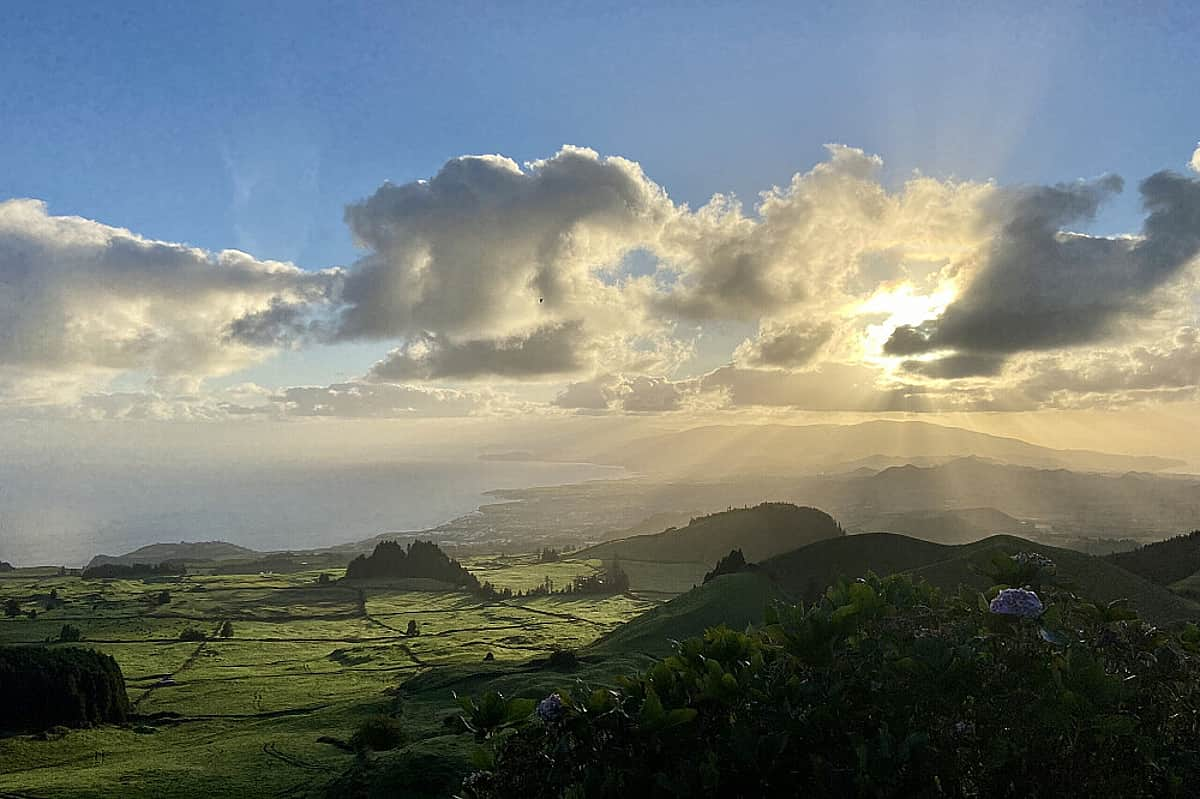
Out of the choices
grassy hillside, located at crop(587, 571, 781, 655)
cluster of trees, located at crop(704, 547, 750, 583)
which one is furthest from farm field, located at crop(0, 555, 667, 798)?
cluster of trees, located at crop(704, 547, 750, 583)

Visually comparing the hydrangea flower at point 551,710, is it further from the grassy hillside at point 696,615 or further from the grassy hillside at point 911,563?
the grassy hillside at point 911,563

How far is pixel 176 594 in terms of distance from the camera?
5330 inches

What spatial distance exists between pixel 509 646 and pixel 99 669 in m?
47.3

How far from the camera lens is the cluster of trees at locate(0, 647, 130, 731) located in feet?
168

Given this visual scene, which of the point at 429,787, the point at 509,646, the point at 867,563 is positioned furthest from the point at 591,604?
the point at 429,787

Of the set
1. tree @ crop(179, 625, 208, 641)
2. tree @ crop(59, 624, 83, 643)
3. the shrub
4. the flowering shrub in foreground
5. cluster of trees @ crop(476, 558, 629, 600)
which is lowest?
cluster of trees @ crop(476, 558, 629, 600)

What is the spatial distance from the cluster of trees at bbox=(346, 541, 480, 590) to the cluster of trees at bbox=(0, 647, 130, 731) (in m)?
116

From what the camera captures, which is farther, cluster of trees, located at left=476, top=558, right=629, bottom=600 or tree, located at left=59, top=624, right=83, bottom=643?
cluster of trees, located at left=476, top=558, right=629, bottom=600

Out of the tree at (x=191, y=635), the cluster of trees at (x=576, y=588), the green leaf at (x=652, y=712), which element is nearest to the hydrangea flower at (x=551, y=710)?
the green leaf at (x=652, y=712)

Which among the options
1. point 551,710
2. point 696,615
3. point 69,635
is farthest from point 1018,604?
point 69,635

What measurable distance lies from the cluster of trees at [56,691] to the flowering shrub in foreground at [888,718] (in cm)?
6202

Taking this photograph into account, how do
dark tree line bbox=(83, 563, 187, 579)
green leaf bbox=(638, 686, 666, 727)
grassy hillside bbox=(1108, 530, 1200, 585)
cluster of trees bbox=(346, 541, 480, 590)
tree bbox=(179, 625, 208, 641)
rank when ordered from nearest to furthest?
green leaf bbox=(638, 686, 666, 727)
grassy hillside bbox=(1108, 530, 1200, 585)
tree bbox=(179, 625, 208, 641)
dark tree line bbox=(83, 563, 187, 579)
cluster of trees bbox=(346, 541, 480, 590)

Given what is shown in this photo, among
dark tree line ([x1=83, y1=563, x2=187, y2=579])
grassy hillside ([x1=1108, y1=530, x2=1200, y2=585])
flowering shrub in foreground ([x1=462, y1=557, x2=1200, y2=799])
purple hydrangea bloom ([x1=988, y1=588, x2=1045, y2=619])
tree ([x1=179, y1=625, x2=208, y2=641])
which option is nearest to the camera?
flowering shrub in foreground ([x1=462, y1=557, x2=1200, y2=799])

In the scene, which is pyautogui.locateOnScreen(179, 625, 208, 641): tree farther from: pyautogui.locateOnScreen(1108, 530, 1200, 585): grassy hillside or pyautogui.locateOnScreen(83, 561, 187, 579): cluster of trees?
pyautogui.locateOnScreen(1108, 530, 1200, 585): grassy hillside
